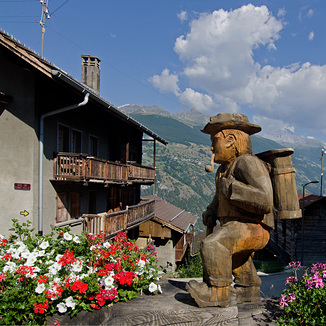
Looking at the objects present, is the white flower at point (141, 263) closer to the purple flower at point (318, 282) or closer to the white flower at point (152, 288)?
the white flower at point (152, 288)

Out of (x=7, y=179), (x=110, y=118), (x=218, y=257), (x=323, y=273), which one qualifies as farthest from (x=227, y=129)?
(x=110, y=118)

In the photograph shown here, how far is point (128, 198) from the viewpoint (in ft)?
53.3

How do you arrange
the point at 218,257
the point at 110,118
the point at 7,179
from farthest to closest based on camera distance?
the point at 110,118, the point at 7,179, the point at 218,257

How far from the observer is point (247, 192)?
311 centimetres

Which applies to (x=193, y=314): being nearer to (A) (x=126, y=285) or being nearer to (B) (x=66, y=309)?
(A) (x=126, y=285)

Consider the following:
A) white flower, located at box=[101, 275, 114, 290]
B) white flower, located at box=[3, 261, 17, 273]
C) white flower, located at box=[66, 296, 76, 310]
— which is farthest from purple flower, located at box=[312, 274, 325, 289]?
white flower, located at box=[3, 261, 17, 273]

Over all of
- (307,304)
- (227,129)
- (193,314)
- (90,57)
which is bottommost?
(193,314)

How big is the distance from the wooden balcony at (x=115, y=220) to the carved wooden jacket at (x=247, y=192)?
675 centimetres

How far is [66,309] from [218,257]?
64.7 inches

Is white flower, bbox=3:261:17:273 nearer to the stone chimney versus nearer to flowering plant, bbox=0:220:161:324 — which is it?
flowering plant, bbox=0:220:161:324

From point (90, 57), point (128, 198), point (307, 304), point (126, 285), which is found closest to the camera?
point (307, 304)

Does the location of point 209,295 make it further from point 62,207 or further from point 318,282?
point 62,207

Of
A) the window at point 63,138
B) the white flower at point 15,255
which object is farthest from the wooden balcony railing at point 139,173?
the white flower at point 15,255

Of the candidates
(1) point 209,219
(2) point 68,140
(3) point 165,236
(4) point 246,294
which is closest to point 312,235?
(3) point 165,236
